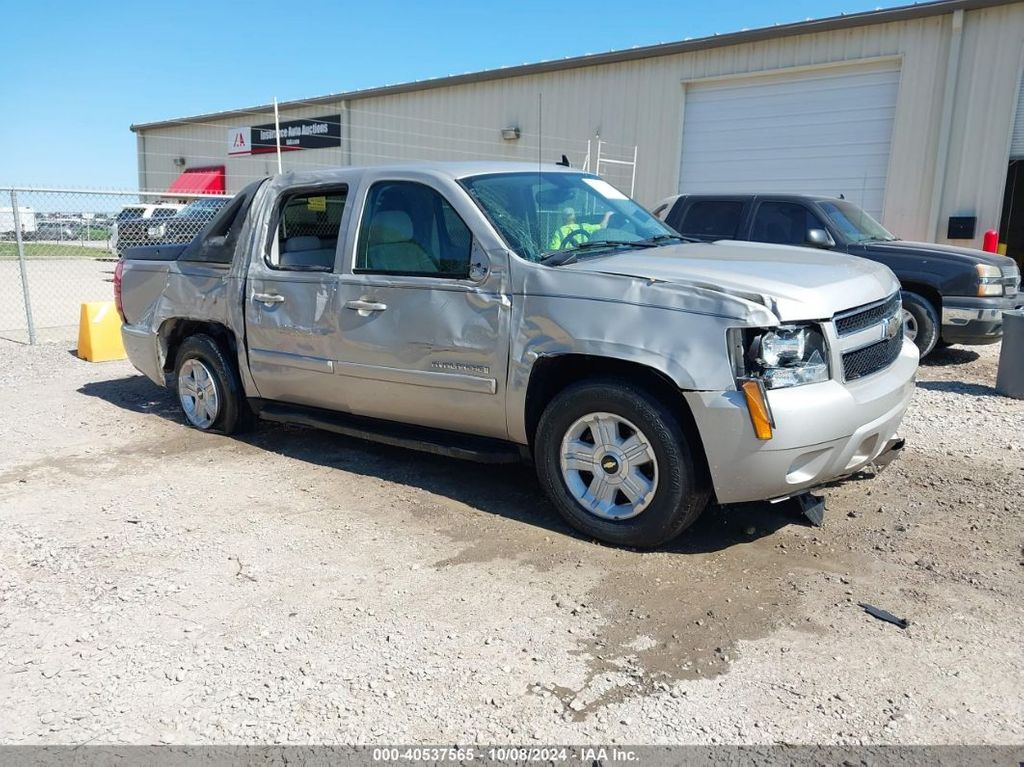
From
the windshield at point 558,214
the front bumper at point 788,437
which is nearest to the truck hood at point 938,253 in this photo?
the windshield at point 558,214

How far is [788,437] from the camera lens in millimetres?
3586

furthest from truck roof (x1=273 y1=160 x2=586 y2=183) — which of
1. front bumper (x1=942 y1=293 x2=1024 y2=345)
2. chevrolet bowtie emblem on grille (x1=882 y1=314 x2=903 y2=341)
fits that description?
front bumper (x1=942 y1=293 x2=1024 y2=345)

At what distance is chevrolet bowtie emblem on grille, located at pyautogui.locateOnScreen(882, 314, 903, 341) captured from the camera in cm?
420

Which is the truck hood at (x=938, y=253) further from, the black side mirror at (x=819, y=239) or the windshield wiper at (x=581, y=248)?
the windshield wiper at (x=581, y=248)

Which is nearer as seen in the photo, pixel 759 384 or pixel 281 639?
pixel 281 639

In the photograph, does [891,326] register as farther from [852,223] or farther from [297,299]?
[852,223]

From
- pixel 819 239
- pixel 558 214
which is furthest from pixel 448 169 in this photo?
pixel 819 239

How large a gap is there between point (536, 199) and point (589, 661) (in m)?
2.70

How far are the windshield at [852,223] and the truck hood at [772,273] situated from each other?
16.4 ft

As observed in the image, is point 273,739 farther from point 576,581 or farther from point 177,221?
point 177,221

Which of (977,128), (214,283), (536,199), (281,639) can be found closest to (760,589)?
(281,639)

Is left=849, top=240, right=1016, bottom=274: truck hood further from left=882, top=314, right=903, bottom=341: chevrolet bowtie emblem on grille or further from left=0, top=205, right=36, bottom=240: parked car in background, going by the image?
left=0, top=205, right=36, bottom=240: parked car in background

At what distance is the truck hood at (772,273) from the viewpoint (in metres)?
3.67

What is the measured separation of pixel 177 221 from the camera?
1891 centimetres
